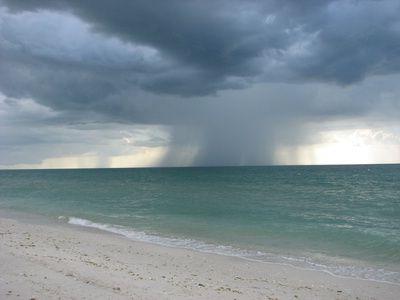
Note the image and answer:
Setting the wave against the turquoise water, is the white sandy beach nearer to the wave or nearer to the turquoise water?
the wave

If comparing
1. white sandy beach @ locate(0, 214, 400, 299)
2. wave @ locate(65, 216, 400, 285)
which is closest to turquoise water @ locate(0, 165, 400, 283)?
wave @ locate(65, 216, 400, 285)

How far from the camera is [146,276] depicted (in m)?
12.8

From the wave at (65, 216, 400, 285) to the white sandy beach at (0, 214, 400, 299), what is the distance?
3.04 ft

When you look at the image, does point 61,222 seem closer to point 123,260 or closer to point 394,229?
point 123,260

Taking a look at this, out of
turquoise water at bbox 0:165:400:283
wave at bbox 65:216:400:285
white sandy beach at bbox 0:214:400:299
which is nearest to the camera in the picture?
white sandy beach at bbox 0:214:400:299

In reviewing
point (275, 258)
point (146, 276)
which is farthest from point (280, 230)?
point (146, 276)

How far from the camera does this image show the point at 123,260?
623 inches

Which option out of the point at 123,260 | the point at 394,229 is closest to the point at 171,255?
the point at 123,260

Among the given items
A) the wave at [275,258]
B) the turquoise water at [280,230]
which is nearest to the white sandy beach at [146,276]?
the wave at [275,258]

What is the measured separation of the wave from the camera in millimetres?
15477

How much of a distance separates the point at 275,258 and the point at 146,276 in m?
7.68

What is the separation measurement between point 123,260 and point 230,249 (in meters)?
6.49

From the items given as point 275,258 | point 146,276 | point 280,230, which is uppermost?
point 146,276

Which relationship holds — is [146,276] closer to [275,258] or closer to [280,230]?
[275,258]
